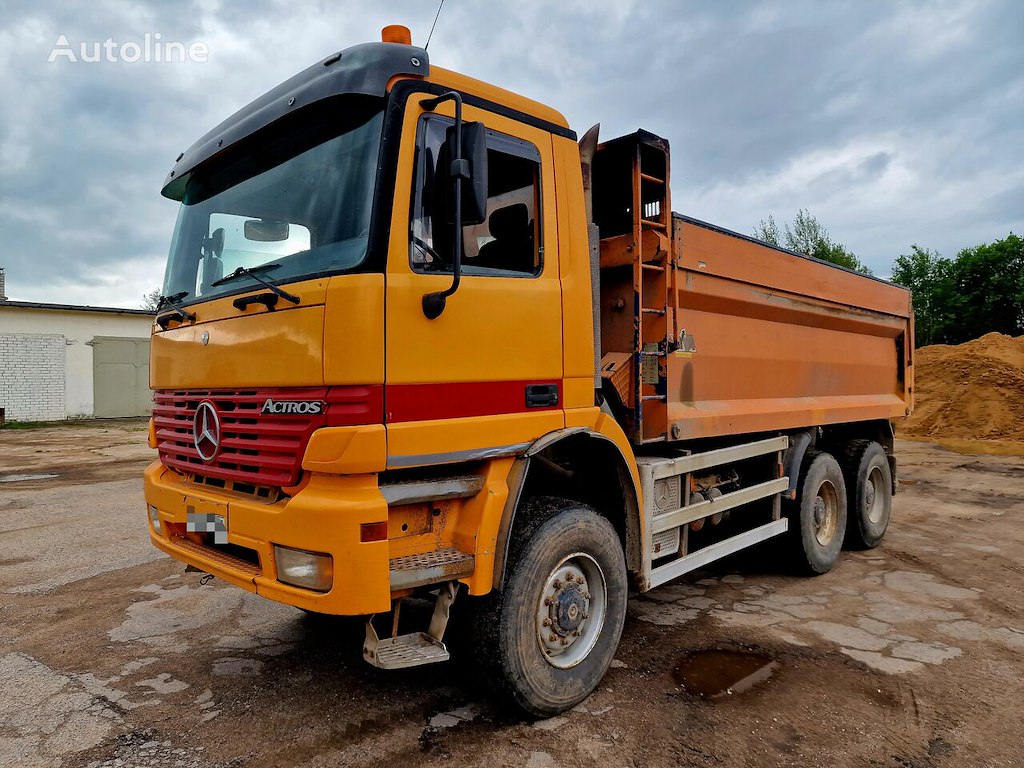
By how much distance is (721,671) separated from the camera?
3.69m

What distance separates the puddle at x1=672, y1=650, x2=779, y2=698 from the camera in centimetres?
348

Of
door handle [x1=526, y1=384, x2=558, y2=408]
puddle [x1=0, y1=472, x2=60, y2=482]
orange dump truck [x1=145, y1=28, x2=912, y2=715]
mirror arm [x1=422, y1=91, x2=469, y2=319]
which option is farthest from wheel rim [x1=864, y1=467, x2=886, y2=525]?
puddle [x1=0, y1=472, x2=60, y2=482]

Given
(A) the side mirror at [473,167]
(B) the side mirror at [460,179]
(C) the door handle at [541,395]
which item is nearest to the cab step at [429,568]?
(C) the door handle at [541,395]

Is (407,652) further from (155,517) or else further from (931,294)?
(931,294)

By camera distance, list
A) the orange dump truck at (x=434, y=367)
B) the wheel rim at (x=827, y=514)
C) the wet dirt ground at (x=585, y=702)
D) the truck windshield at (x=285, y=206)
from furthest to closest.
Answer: the wheel rim at (x=827, y=514) < the wet dirt ground at (x=585, y=702) < the truck windshield at (x=285, y=206) < the orange dump truck at (x=434, y=367)

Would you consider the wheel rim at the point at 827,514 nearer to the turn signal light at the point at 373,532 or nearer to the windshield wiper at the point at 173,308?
the turn signal light at the point at 373,532

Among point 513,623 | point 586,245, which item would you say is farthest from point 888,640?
point 586,245

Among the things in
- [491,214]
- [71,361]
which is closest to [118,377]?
Answer: [71,361]

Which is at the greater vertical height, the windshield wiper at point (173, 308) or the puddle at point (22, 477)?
the windshield wiper at point (173, 308)

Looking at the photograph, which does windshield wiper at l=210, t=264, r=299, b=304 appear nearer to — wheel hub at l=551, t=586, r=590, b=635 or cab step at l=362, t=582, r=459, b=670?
cab step at l=362, t=582, r=459, b=670

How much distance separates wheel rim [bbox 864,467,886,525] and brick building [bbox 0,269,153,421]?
817 inches

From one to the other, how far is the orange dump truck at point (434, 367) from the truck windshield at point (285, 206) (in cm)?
1

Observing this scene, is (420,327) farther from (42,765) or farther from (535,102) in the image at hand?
(42,765)

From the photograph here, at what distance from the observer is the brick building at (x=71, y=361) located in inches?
813
